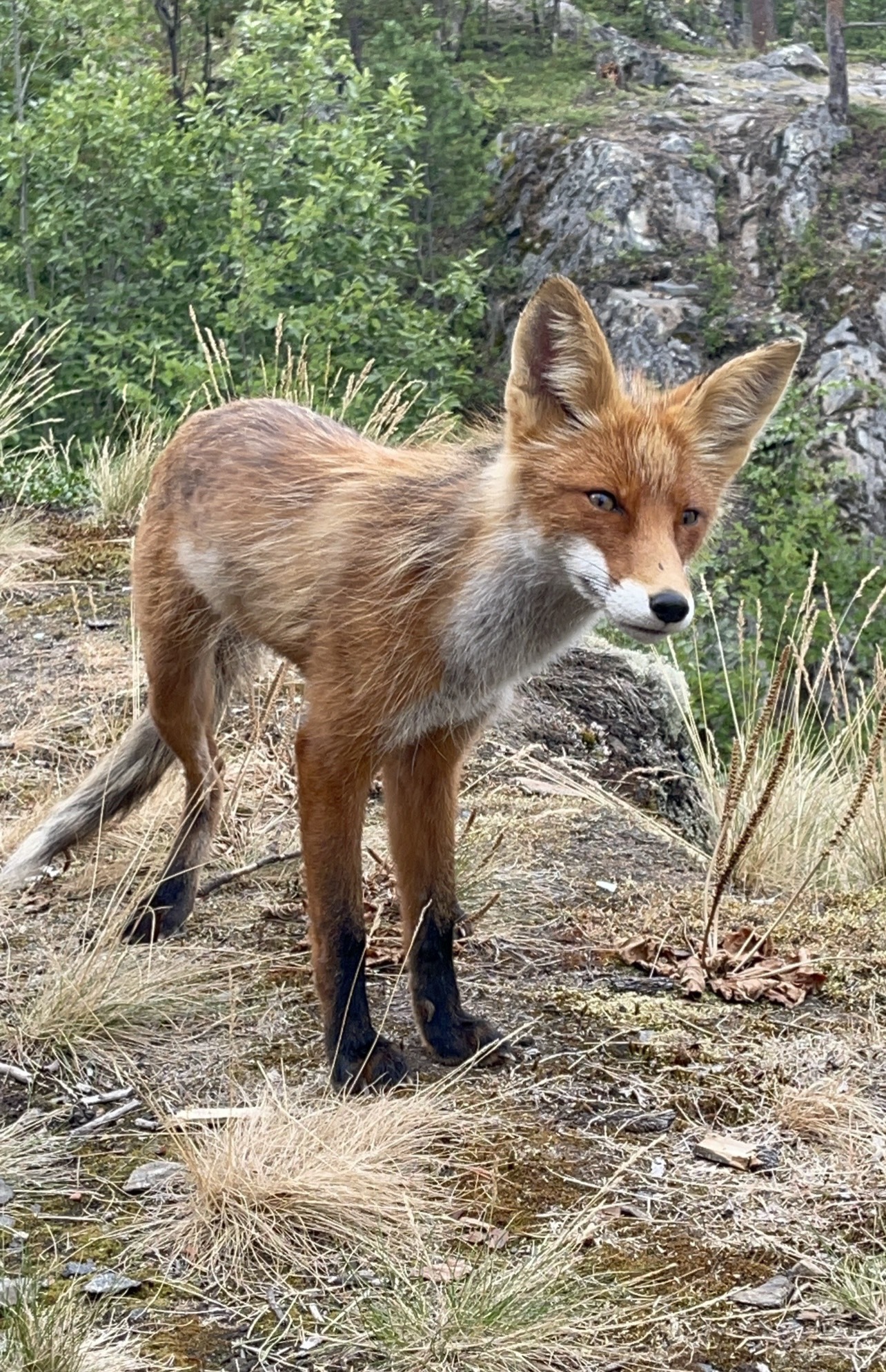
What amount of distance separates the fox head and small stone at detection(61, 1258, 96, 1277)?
1.65m

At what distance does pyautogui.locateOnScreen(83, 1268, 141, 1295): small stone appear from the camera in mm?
2398

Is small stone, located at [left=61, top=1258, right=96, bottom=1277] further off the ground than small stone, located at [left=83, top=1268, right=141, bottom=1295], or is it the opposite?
small stone, located at [left=83, top=1268, right=141, bottom=1295]

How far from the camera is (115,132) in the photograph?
14289 mm

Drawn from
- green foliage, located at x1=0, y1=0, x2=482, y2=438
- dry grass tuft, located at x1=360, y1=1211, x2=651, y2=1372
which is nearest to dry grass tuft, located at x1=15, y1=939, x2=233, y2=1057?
dry grass tuft, located at x1=360, y1=1211, x2=651, y2=1372

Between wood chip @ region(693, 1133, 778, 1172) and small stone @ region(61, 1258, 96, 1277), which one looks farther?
wood chip @ region(693, 1133, 778, 1172)

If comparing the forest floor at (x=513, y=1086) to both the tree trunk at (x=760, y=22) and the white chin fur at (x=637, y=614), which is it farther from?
the tree trunk at (x=760, y=22)

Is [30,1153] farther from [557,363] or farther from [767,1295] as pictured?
[557,363]

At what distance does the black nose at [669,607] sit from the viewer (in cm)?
263

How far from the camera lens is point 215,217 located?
15.2 metres

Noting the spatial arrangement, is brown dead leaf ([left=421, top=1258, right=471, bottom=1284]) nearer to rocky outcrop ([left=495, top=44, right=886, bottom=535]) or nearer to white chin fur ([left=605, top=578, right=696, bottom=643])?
white chin fur ([left=605, top=578, right=696, bottom=643])

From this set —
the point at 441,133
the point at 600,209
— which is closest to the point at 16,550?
the point at 600,209

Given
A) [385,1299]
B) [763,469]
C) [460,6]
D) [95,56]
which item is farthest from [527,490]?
[460,6]

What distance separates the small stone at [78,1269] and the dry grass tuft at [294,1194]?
0.43 ft

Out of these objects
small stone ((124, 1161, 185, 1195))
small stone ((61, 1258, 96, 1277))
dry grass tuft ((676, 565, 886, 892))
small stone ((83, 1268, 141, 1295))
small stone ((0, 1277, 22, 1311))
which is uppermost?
small stone ((0, 1277, 22, 1311))
